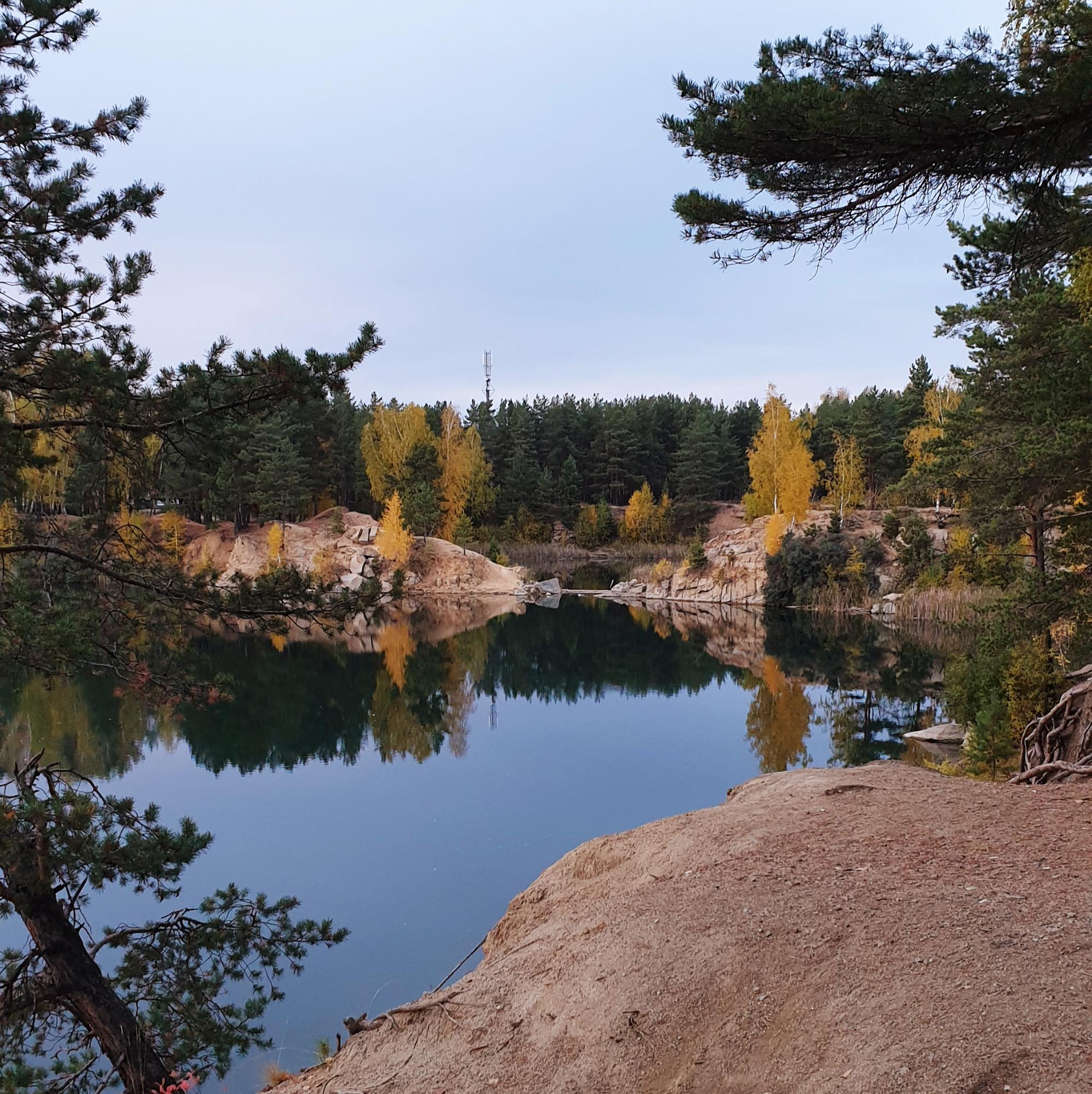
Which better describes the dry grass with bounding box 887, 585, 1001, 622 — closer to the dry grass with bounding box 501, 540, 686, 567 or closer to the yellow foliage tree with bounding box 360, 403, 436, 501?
the dry grass with bounding box 501, 540, 686, 567

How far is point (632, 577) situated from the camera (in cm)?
4156

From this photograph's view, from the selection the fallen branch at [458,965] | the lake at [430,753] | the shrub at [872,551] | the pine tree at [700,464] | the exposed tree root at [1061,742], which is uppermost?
the pine tree at [700,464]

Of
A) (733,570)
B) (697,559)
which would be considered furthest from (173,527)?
(733,570)

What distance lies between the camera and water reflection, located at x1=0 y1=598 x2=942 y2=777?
576 inches

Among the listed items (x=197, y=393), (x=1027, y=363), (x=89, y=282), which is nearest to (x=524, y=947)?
(x=197, y=393)

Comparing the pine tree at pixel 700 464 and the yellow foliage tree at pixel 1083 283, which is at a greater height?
the pine tree at pixel 700 464

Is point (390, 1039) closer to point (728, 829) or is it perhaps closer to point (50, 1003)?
point (50, 1003)

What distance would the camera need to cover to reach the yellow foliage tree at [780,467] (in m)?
35.7

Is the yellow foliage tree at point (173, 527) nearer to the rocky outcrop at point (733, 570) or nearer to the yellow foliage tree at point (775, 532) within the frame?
the rocky outcrop at point (733, 570)

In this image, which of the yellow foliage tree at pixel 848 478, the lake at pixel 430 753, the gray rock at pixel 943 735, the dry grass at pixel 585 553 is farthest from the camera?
the dry grass at pixel 585 553

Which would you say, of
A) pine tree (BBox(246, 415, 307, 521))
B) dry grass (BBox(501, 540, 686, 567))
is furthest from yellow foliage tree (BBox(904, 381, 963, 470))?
pine tree (BBox(246, 415, 307, 521))

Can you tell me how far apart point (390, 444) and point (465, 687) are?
26.1 meters

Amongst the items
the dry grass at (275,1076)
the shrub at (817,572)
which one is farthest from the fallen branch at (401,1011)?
the shrub at (817,572)

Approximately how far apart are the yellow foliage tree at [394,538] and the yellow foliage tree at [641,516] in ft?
52.7
